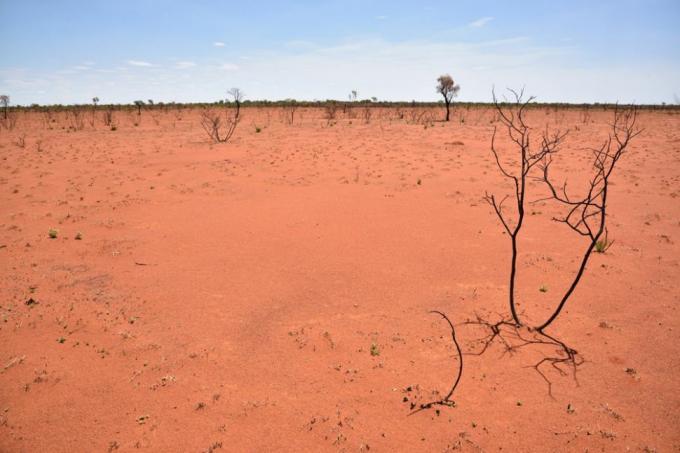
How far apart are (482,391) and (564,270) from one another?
2795mm

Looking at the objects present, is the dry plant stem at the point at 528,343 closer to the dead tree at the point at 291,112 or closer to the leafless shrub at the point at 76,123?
the dead tree at the point at 291,112

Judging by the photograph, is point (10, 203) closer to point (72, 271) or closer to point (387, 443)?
point (72, 271)

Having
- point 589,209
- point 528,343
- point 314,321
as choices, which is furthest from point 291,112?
point 528,343

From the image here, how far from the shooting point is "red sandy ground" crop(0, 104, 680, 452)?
285 cm

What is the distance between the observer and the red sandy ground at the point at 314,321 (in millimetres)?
2850

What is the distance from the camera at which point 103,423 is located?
2881 mm

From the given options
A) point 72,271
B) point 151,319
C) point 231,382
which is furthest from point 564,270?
point 72,271

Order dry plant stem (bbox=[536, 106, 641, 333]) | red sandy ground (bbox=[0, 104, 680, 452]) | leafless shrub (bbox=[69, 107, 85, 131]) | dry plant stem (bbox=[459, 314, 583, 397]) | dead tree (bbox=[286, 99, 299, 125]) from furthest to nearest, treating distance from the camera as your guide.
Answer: dead tree (bbox=[286, 99, 299, 125]) → leafless shrub (bbox=[69, 107, 85, 131]) → dry plant stem (bbox=[459, 314, 583, 397]) → dry plant stem (bbox=[536, 106, 641, 333]) → red sandy ground (bbox=[0, 104, 680, 452])

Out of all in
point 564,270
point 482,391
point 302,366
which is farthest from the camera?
point 564,270

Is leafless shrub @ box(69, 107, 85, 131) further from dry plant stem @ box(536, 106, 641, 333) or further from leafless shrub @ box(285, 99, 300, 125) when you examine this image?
dry plant stem @ box(536, 106, 641, 333)

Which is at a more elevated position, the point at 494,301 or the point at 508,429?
the point at 494,301

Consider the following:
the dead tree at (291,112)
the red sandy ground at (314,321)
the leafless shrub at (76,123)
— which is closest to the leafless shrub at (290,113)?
the dead tree at (291,112)

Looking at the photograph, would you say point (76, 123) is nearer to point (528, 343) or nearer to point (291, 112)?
point (291, 112)

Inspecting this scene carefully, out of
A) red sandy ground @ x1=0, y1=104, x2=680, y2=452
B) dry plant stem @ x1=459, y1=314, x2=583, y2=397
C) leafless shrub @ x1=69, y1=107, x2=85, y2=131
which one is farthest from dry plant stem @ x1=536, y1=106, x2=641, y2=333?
leafless shrub @ x1=69, y1=107, x2=85, y2=131
